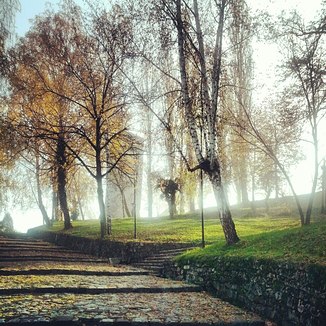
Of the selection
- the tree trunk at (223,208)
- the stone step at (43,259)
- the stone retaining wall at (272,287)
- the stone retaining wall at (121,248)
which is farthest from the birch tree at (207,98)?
the stone step at (43,259)

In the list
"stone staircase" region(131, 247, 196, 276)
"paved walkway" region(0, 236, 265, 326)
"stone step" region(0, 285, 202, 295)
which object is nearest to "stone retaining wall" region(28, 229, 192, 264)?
"stone staircase" region(131, 247, 196, 276)

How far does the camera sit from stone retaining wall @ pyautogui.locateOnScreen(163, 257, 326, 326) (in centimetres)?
513

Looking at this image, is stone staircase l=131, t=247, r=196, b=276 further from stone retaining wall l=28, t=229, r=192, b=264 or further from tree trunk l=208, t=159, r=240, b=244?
tree trunk l=208, t=159, r=240, b=244

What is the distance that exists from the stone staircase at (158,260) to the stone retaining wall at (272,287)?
281 cm

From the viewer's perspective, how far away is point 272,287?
20.6 feet

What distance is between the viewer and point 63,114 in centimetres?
2030

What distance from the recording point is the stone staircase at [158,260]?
1181cm

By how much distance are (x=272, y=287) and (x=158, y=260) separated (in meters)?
6.87

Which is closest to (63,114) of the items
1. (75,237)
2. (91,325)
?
(75,237)

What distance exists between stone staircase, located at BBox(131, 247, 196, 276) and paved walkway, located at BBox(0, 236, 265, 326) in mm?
848

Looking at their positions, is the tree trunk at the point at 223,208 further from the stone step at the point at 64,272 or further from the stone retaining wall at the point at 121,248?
the stone retaining wall at the point at 121,248

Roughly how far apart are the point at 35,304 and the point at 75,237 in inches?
504

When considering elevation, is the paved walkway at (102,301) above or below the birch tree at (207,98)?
below

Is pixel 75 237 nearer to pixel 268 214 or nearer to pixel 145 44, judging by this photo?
pixel 145 44
